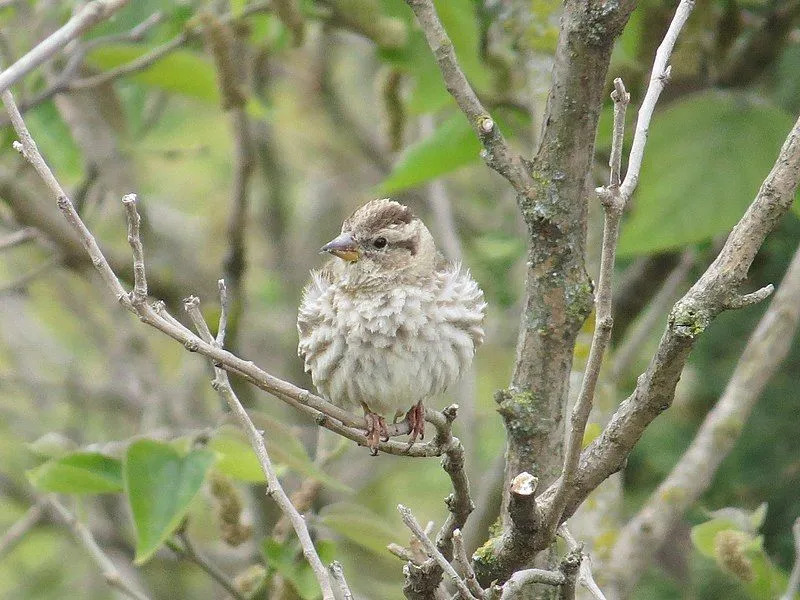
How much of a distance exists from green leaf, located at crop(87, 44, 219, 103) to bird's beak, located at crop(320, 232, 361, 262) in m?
1.35

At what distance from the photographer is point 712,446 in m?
4.27

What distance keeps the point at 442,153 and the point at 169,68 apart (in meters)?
1.38

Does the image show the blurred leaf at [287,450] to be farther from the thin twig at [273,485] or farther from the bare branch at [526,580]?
the bare branch at [526,580]

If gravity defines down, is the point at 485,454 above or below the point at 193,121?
below

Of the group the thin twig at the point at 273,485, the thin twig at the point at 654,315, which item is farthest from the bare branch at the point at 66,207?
the thin twig at the point at 654,315

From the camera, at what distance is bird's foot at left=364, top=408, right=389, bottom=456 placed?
10.1 ft

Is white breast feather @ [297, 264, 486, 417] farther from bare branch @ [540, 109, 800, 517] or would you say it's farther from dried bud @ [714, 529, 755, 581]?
bare branch @ [540, 109, 800, 517]

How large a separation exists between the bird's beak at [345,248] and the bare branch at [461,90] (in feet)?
3.82

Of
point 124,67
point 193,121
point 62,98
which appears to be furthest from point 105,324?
point 124,67

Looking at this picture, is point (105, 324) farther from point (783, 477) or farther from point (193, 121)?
point (783, 477)

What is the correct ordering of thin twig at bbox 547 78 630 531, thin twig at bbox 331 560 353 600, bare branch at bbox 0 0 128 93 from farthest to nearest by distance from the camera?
1. thin twig at bbox 331 560 353 600
2. thin twig at bbox 547 78 630 531
3. bare branch at bbox 0 0 128 93

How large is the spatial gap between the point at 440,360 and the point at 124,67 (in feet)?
Answer: 6.36

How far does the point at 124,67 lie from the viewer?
4.69m

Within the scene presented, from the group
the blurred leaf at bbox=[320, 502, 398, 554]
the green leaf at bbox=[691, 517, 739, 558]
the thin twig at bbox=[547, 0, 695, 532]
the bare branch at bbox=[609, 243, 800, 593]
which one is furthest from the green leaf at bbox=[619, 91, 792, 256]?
the thin twig at bbox=[547, 0, 695, 532]
